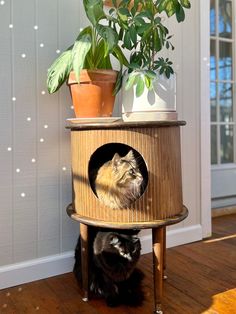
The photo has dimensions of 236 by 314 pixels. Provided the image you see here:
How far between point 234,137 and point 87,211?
2031mm

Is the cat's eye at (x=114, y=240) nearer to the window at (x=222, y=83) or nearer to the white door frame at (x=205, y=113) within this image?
the white door frame at (x=205, y=113)

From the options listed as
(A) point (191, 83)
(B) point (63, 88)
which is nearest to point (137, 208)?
(B) point (63, 88)

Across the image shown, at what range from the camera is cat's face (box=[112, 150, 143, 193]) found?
118 cm

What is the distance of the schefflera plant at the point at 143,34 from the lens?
46.6 inches

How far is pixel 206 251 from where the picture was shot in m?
1.88

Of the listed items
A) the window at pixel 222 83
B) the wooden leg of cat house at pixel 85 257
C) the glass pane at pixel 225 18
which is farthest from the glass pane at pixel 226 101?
the wooden leg of cat house at pixel 85 257

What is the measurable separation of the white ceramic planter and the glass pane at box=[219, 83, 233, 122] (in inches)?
65.1

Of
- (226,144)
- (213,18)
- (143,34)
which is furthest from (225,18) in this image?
(143,34)

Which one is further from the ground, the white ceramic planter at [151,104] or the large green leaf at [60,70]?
the large green leaf at [60,70]

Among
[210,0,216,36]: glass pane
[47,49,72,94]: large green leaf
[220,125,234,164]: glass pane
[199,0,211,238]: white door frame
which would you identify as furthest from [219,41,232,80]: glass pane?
[47,49,72,94]: large green leaf

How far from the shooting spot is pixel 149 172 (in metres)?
1.18

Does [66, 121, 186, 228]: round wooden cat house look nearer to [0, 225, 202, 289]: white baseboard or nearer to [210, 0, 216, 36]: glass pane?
[0, 225, 202, 289]: white baseboard

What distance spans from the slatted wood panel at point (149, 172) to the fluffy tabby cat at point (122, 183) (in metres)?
0.03

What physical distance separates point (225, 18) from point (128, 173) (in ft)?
7.32
